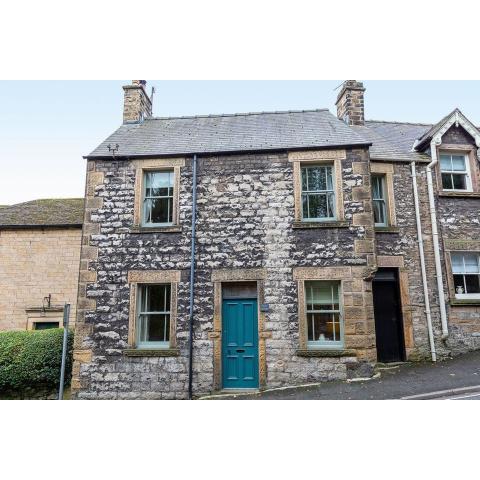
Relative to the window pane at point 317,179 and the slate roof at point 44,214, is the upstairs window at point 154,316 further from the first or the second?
the slate roof at point 44,214

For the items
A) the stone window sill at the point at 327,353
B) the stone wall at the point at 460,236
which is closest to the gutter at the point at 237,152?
the stone wall at the point at 460,236

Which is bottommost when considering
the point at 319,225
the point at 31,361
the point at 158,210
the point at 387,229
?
the point at 31,361

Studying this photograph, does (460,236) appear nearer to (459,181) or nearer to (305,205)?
(459,181)

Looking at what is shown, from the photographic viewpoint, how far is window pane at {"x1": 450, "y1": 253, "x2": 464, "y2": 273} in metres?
11.2

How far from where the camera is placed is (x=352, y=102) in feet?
39.9

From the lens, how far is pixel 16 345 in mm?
9945

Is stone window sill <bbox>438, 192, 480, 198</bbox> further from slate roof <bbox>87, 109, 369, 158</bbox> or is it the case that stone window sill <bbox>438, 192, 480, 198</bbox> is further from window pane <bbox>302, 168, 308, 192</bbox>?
window pane <bbox>302, 168, 308, 192</bbox>

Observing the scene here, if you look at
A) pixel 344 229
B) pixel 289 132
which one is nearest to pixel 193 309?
pixel 344 229

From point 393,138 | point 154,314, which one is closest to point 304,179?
point 393,138

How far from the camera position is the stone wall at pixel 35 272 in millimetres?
12047

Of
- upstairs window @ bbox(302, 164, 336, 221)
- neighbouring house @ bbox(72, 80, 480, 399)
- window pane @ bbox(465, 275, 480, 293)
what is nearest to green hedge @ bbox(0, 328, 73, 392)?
neighbouring house @ bbox(72, 80, 480, 399)

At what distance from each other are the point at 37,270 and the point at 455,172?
13284mm

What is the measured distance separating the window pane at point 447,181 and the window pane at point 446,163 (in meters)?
0.17

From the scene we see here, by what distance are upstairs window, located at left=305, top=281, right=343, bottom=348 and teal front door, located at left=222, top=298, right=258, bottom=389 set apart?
4.26 ft
